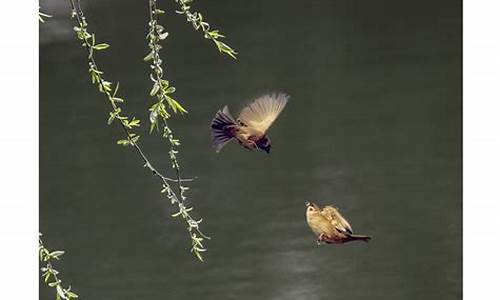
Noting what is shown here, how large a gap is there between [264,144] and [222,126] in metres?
0.14

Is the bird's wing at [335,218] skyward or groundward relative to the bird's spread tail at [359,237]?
skyward

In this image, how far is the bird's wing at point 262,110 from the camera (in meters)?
2.38

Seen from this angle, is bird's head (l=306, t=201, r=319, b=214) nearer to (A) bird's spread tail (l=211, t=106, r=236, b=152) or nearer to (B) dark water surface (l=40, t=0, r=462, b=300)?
(B) dark water surface (l=40, t=0, r=462, b=300)

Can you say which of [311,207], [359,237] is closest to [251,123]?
[311,207]

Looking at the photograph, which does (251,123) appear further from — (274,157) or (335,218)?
(335,218)

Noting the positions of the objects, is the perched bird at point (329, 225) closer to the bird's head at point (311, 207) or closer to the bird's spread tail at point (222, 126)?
the bird's head at point (311, 207)

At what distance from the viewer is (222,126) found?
94.7 inches

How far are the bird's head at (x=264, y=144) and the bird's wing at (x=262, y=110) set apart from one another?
0.05 m
